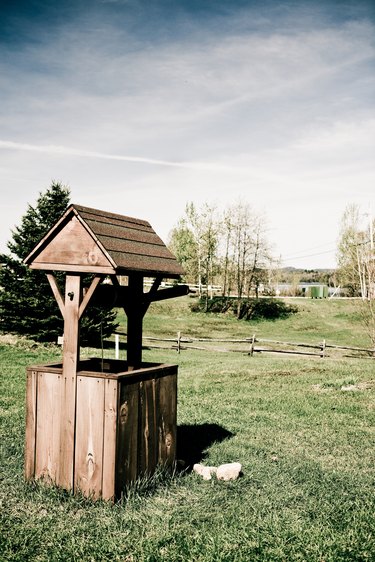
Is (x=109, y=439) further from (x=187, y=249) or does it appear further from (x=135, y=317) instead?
(x=187, y=249)

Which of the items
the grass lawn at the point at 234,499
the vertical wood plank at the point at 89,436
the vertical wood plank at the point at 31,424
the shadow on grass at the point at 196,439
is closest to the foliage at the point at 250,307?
the grass lawn at the point at 234,499

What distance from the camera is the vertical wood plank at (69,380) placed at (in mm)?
5355

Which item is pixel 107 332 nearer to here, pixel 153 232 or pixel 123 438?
pixel 153 232

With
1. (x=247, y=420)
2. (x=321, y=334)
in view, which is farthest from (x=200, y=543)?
(x=321, y=334)

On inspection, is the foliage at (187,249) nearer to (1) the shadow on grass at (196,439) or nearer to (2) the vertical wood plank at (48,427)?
(1) the shadow on grass at (196,439)

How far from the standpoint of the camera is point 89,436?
5.28m

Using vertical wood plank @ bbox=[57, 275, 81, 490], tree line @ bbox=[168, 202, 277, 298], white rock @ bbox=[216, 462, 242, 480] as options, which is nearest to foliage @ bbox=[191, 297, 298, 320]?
tree line @ bbox=[168, 202, 277, 298]

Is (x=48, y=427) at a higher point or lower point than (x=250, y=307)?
lower

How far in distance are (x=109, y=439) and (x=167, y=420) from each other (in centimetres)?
102

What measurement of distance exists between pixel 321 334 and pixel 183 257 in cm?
1861

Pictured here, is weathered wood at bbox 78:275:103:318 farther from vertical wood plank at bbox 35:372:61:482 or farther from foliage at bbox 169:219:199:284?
foliage at bbox 169:219:199:284

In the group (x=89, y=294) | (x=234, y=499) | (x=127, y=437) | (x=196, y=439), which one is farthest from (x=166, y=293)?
(x=196, y=439)

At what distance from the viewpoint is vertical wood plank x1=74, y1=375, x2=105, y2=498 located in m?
5.21

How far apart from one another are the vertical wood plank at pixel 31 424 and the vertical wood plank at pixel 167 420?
1372mm
